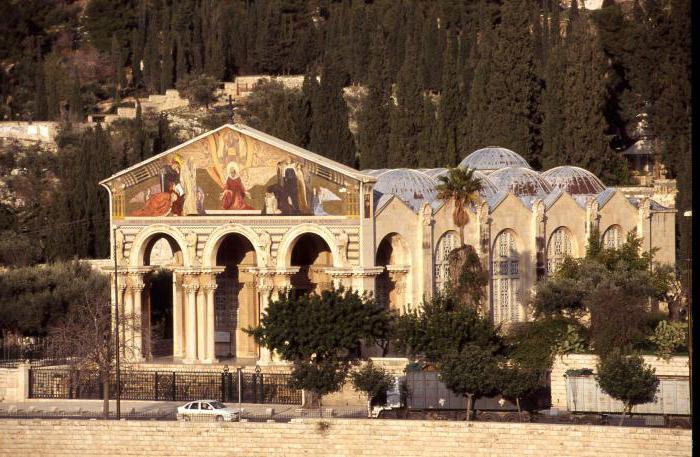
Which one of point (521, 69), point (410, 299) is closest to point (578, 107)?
point (521, 69)

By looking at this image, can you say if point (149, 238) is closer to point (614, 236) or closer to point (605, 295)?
point (605, 295)

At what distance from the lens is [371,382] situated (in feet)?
178

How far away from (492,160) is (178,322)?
17453mm

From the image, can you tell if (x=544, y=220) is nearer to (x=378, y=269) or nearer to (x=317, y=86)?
(x=378, y=269)

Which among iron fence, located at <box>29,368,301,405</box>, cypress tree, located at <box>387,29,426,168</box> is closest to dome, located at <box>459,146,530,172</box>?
cypress tree, located at <box>387,29,426,168</box>

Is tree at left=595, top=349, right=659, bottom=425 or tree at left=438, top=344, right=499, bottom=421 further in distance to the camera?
tree at left=438, top=344, right=499, bottom=421

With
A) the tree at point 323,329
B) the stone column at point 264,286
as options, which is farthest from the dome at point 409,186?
the tree at point 323,329

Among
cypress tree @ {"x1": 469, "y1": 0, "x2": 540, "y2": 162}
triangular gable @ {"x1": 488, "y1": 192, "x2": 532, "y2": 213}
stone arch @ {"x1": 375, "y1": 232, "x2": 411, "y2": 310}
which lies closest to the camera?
stone arch @ {"x1": 375, "y1": 232, "x2": 411, "y2": 310}

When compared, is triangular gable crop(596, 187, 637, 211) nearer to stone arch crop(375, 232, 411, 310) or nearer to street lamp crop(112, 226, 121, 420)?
stone arch crop(375, 232, 411, 310)

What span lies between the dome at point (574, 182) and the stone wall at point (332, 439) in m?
24.0

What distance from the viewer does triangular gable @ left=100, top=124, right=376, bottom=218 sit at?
6300cm

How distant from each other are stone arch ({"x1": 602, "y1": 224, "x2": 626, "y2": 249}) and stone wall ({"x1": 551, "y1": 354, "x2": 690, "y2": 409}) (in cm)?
1629

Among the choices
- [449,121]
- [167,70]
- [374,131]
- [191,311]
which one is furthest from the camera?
[167,70]

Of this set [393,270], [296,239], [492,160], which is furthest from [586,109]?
[296,239]
